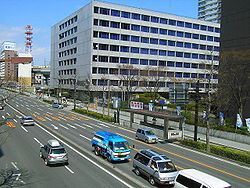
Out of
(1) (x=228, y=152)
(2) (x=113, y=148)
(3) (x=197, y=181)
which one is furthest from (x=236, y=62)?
(3) (x=197, y=181)

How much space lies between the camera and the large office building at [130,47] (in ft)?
255

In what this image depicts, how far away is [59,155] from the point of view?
20312 millimetres

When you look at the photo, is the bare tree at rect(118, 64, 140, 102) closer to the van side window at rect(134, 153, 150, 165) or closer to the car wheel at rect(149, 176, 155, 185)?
the van side window at rect(134, 153, 150, 165)

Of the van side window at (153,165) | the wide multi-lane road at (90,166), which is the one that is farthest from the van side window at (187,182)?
the wide multi-lane road at (90,166)

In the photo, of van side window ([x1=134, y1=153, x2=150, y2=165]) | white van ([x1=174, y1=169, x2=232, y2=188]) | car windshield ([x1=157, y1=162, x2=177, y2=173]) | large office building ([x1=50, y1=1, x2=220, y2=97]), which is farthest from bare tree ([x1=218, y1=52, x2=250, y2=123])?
white van ([x1=174, y1=169, x2=232, y2=188])

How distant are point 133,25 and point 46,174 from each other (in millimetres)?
71705

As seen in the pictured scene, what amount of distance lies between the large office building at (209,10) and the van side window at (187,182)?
15894 centimetres

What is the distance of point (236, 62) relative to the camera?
137 feet

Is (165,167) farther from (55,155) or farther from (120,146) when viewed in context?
(55,155)

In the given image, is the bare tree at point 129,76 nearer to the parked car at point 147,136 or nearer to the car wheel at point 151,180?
the parked car at point 147,136

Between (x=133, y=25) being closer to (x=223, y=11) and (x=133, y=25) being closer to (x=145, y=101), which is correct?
(x=145, y=101)

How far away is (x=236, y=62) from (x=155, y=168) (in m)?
31.8

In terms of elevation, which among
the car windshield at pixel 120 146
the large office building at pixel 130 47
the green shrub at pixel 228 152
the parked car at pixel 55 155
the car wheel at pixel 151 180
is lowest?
the green shrub at pixel 228 152

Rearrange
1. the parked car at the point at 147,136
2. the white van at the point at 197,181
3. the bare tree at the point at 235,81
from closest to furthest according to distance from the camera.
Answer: the white van at the point at 197,181
the parked car at the point at 147,136
the bare tree at the point at 235,81
